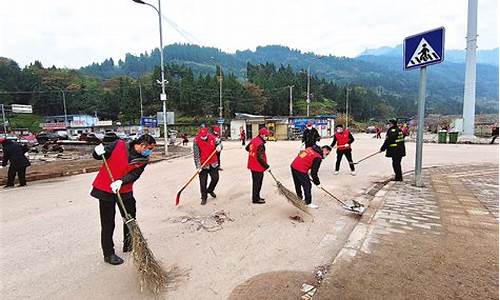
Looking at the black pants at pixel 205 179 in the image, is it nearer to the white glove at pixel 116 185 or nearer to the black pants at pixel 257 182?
the black pants at pixel 257 182

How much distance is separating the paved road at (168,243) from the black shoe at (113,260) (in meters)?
0.07

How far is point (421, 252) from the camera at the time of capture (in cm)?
340

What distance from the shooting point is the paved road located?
2.98 meters

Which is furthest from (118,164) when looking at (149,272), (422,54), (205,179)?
(422,54)

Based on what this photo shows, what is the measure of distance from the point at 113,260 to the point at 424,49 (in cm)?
669

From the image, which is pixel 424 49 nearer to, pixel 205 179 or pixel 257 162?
pixel 257 162

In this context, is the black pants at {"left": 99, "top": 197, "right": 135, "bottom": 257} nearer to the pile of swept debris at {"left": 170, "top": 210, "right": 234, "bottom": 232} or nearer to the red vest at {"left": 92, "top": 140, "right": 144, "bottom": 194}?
the red vest at {"left": 92, "top": 140, "right": 144, "bottom": 194}

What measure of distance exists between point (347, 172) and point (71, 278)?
8.25 m

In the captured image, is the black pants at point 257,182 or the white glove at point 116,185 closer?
the white glove at point 116,185

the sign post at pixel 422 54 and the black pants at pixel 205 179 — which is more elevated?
the sign post at pixel 422 54

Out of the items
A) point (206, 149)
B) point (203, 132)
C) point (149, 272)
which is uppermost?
point (203, 132)

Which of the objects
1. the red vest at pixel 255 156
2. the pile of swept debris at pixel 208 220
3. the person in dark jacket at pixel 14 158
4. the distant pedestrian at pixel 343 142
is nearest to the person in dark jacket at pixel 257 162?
the red vest at pixel 255 156

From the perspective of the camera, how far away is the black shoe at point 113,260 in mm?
3407

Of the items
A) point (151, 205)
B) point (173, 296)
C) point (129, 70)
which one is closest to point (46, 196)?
point (151, 205)
